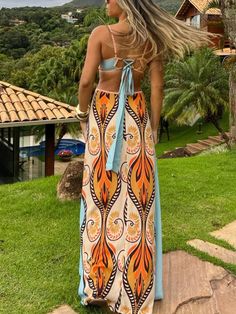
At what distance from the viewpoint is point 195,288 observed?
281 cm

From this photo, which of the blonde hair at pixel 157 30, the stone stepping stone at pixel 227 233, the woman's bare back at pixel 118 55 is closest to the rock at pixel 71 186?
the stone stepping stone at pixel 227 233

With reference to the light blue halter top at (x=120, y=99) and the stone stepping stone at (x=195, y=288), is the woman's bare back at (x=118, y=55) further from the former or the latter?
the stone stepping stone at (x=195, y=288)

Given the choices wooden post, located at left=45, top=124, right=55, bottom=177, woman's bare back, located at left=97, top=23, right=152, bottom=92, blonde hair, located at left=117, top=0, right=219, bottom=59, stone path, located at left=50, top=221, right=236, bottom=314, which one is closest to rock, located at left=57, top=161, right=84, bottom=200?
stone path, located at left=50, top=221, right=236, bottom=314

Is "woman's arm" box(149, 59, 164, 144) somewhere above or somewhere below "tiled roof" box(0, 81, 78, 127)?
above

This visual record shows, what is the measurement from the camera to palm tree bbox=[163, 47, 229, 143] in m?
17.5

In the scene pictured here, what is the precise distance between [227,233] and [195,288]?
54.2 inches

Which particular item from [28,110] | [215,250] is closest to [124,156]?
[215,250]

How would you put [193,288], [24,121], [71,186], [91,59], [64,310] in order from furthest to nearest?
[24,121]
[71,186]
[193,288]
[64,310]
[91,59]

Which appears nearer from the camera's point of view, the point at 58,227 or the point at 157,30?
the point at 157,30

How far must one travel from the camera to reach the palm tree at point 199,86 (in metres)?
17.5

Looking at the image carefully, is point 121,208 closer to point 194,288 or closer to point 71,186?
point 194,288

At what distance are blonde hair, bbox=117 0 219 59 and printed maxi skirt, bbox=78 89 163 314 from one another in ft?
1.00

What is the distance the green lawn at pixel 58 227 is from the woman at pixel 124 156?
1.09 feet

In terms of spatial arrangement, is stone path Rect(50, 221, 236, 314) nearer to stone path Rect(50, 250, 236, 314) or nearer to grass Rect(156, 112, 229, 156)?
stone path Rect(50, 250, 236, 314)
